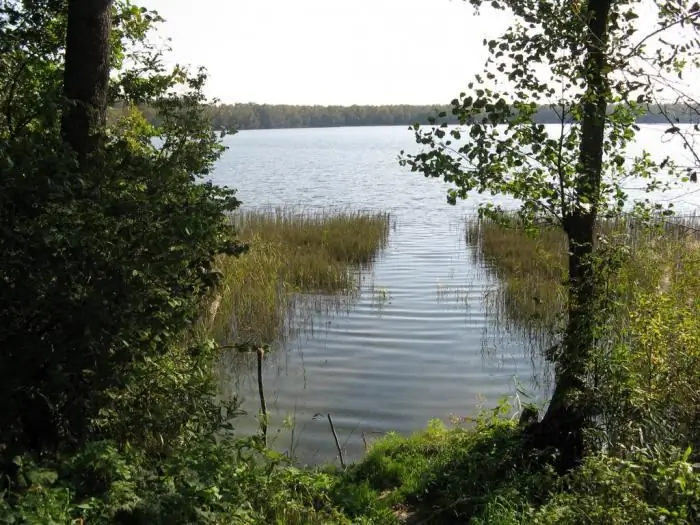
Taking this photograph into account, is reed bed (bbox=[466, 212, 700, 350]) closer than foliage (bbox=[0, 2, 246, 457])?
No

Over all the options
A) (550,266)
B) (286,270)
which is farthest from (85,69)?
(286,270)

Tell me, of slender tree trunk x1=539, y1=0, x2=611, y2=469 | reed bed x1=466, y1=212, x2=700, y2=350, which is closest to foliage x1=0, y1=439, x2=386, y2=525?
slender tree trunk x1=539, y1=0, x2=611, y2=469

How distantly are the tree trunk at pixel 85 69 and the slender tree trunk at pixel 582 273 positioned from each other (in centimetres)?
325

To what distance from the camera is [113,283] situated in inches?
140

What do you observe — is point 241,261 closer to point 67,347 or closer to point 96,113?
point 96,113

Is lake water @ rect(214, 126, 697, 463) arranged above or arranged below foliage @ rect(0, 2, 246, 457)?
below

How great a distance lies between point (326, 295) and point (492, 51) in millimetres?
7959

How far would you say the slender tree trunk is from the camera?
15.3 ft

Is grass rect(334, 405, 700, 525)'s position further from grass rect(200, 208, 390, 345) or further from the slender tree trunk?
grass rect(200, 208, 390, 345)

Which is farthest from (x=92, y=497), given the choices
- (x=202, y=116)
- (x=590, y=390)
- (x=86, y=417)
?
(x=202, y=116)

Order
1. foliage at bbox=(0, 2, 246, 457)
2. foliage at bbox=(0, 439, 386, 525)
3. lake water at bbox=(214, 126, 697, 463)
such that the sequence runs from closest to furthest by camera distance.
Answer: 1. foliage at bbox=(0, 439, 386, 525)
2. foliage at bbox=(0, 2, 246, 457)
3. lake water at bbox=(214, 126, 697, 463)

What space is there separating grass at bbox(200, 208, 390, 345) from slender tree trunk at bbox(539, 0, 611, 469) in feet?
10.7

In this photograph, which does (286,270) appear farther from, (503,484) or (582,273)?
(503,484)

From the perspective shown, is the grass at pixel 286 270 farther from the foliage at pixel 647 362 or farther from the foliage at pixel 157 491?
the foliage at pixel 647 362
